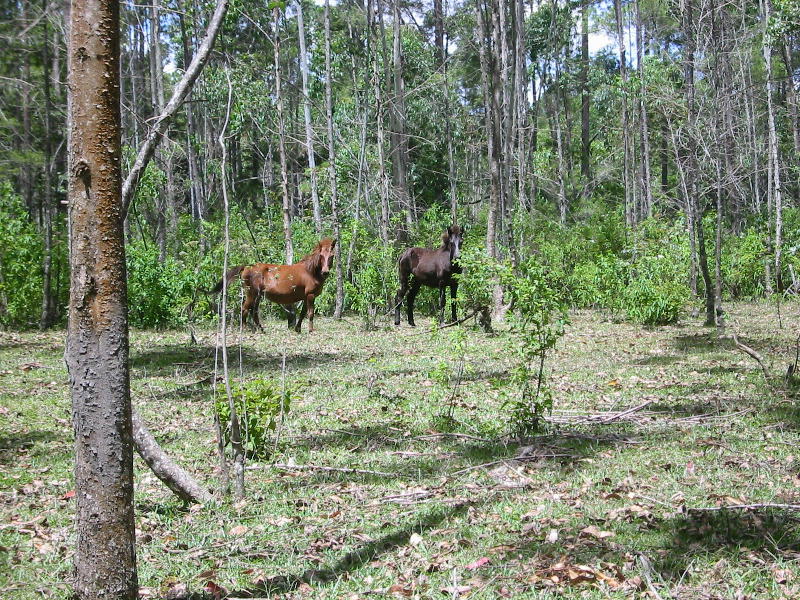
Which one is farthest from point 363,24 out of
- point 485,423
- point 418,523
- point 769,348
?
point 418,523

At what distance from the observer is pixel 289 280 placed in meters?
16.7

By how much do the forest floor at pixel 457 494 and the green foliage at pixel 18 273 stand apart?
261 inches

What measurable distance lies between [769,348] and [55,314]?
47.8 ft

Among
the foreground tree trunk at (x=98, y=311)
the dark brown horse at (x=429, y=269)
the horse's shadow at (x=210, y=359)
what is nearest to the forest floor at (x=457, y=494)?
the foreground tree trunk at (x=98, y=311)

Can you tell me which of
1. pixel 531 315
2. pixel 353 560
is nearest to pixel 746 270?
pixel 531 315

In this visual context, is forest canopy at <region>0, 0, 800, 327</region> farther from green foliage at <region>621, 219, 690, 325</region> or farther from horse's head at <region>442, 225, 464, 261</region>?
horse's head at <region>442, 225, 464, 261</region>

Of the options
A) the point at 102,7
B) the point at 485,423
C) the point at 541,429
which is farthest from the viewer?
the point at 485,423

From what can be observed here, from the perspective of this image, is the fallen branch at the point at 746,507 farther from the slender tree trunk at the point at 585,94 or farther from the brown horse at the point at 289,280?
the slender tree trunk at the point at 585,94

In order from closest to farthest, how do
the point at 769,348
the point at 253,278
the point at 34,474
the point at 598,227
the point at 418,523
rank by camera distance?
the point at 418,523 → the point at 34,474 → the point at 769,348 → the point at 253,278 → the point at 598,227

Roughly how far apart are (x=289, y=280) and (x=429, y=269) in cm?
332

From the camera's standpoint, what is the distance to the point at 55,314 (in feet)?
57.9

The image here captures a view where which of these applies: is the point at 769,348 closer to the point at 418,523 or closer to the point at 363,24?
the point at 418,523

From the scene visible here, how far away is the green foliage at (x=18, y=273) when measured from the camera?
1667 cm

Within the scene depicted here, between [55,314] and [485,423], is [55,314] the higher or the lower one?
the higher one
